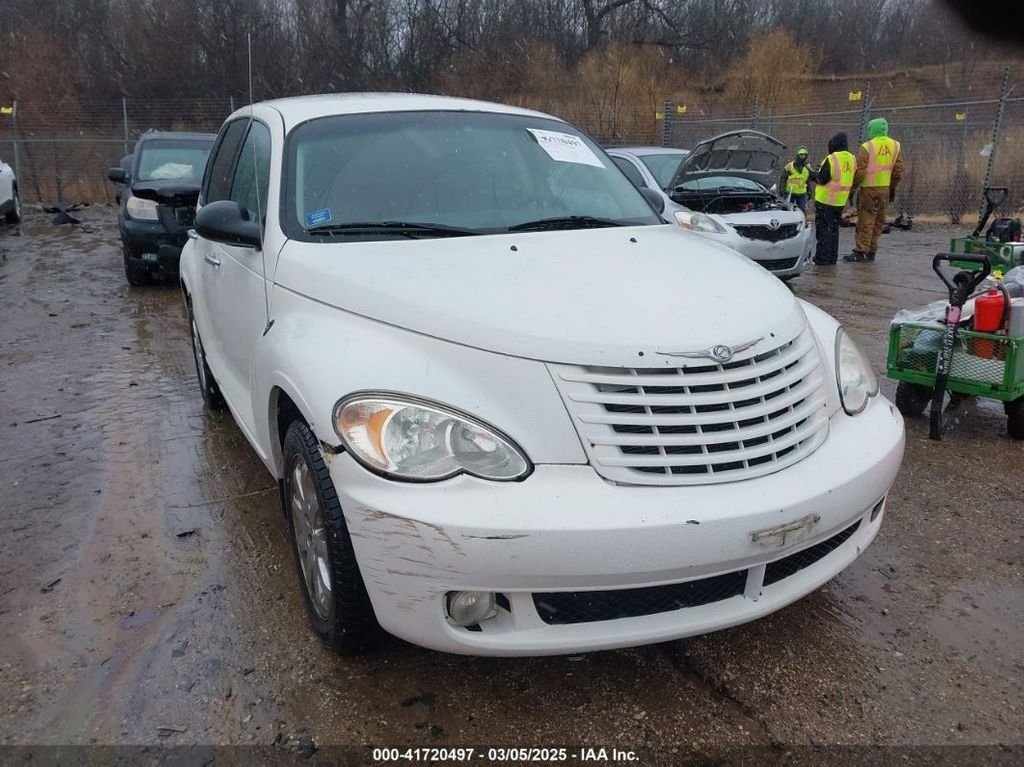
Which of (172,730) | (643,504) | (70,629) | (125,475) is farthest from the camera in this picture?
(125,475)

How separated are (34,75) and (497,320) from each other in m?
33.8

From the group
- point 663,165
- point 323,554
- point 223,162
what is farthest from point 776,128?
point 323,554

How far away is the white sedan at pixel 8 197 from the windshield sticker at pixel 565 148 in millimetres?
13413

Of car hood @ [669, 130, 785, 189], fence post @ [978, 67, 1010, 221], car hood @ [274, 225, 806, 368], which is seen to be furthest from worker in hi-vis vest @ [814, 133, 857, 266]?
car hood @ [274, 225, 806, 368]

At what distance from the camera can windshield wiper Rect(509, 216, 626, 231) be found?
310 centimetres

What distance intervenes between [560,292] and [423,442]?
0.68 meters

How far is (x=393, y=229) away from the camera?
295cm

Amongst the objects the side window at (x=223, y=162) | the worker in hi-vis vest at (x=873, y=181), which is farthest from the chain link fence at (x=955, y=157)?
the side window at (x=223, y=162)

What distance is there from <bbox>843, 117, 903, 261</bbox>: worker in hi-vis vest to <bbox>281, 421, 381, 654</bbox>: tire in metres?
10.2

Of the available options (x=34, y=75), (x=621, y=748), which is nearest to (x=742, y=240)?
(x=621, y=748)

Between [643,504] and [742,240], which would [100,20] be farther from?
[643,504]

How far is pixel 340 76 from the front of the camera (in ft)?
101

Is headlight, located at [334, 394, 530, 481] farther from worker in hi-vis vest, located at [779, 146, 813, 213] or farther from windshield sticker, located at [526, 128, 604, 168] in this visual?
worker in hi-vis vest, located at [779, 146, 813, 213]

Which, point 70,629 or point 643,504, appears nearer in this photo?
point 643,504
